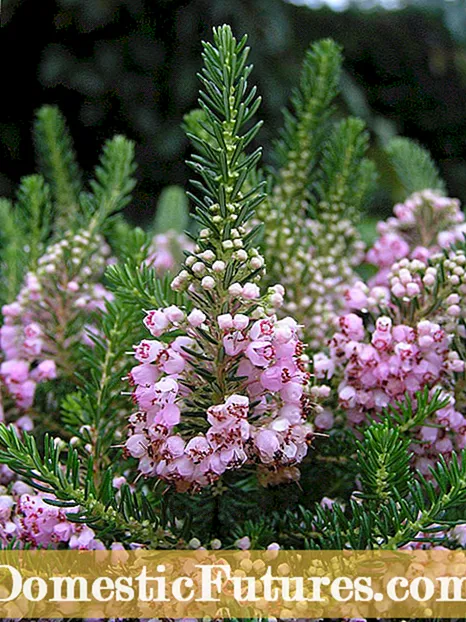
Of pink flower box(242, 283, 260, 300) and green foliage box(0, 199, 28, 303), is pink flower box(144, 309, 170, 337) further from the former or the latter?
green foliage box(0, 199, 28, 303)

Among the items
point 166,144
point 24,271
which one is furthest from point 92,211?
point 166,144

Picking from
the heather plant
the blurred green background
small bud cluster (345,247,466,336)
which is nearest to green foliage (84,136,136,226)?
the heather plant

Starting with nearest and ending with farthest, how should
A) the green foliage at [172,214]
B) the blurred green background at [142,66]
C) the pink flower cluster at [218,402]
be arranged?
1. the pink flower cluster at [218,402]
2. the green foliage at [172,214]
3. the blurred green background at [142,66]

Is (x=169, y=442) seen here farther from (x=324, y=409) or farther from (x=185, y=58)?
(x=185, y=58)

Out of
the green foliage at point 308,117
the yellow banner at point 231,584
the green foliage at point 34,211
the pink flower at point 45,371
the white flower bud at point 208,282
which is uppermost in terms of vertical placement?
the green foliage at point 308,117

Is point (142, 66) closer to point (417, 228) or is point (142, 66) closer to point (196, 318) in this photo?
point (417, 228)

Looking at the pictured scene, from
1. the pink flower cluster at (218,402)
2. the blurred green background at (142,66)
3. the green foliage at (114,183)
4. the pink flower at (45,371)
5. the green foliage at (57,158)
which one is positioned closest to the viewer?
the pink flower cluster at (218,402)

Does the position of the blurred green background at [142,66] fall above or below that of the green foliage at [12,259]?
above

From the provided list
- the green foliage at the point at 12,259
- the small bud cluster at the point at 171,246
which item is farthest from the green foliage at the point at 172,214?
the green foliage at the point at 12,259

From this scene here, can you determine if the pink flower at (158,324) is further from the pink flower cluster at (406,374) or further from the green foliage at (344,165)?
the green foliage at (344,165)
